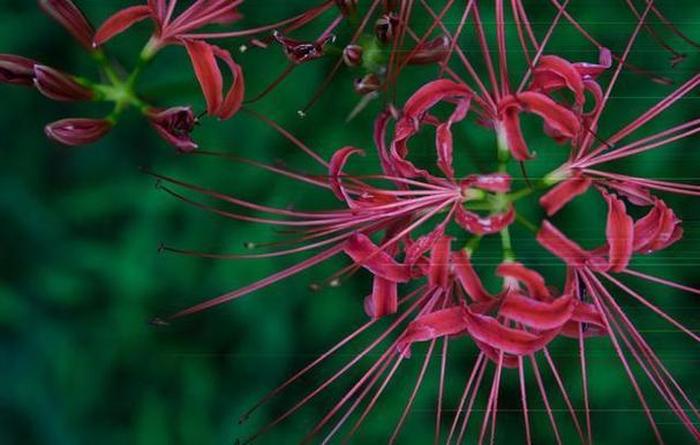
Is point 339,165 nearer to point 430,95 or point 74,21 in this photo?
point 430,95

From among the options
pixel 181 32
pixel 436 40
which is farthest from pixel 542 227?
pixel 181 32

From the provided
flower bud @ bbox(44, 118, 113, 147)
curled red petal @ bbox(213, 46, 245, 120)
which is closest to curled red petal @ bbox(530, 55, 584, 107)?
curled red petal @ bbox(213, 46, 245, 120)

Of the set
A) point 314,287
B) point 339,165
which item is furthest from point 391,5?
point 314,287

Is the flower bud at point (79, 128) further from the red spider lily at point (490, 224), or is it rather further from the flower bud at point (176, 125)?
the red spider lily at point (490, 224)

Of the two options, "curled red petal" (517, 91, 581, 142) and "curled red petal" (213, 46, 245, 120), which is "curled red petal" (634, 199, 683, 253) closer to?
"curled red petal" (517, 91, 581, 142)

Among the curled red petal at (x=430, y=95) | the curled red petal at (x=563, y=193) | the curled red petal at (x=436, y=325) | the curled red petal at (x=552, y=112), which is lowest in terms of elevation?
the curled red petal at (x=436, y=325)

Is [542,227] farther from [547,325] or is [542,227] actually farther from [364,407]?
[364,407]

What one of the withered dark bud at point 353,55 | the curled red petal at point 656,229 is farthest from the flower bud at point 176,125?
the curled red petal at point 656,229
